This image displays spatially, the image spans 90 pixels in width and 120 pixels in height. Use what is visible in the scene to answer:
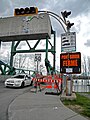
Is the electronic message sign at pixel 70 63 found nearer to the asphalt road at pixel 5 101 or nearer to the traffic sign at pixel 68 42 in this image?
the traffic sign at pixel 68 42

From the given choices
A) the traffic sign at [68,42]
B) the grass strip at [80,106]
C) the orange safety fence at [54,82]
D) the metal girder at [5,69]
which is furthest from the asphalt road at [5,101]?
the metal girder at [5,69]

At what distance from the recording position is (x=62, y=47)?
11242 mm

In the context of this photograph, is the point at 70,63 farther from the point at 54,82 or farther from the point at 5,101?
the point at 5,101

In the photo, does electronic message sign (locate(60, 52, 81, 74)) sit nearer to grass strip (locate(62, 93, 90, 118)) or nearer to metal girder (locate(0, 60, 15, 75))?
grass strip (locate(62, 93, 90, 118))

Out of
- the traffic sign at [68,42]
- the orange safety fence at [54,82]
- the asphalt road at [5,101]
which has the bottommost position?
the asphalt road at [5,101]

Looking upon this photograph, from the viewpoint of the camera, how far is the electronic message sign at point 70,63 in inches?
428

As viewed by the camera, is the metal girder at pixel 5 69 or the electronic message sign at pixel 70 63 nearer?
the electronic message sign at pixel 70 63

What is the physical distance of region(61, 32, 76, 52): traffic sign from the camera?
35.9 feet

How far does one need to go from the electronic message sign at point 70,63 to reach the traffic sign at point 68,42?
0.36 meters

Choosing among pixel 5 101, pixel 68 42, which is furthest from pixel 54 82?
pixel 5 101

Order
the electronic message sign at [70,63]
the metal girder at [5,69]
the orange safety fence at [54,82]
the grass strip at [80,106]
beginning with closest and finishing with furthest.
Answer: the grass strip at [80,106] < the electronic message sign at [70,63] < the orange safety fence at [54,82] < the metal girder at [5,69]

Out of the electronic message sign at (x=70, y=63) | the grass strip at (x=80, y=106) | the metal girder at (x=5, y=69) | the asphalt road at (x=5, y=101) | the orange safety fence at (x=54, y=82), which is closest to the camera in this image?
the asphalt road at (x=5, y=101)

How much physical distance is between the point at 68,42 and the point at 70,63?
1.27m

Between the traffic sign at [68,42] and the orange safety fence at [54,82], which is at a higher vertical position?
the traffic sign at [68,42]
